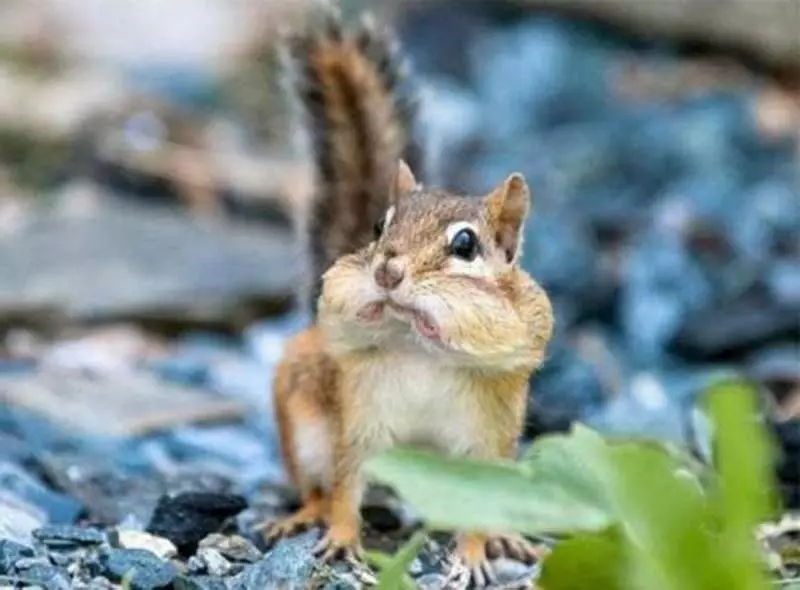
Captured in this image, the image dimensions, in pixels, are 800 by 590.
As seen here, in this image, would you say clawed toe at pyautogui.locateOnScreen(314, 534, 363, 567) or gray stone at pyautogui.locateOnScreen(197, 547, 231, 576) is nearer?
gray stone at pyautogui.locateOnScreen(197, 547, 231, 576)

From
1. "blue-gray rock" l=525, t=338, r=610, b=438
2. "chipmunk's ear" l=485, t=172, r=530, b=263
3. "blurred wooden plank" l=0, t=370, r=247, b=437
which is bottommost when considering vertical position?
"chipmunk's ear" l=485, t=172, r=530, b=263

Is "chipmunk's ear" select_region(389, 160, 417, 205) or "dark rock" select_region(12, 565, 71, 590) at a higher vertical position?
"chipmunk's ear" select_region(389, 160, 417, 205)

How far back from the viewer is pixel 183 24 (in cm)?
1039

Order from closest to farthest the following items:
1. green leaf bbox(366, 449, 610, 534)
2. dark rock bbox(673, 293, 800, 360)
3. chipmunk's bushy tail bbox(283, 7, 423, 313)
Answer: green leaf bbox(366, 449, 610, 534)
chipmunk's bushy tail bbox(283, 7, 423, 313)
dark rock bbox(673, 293, 800, 360)

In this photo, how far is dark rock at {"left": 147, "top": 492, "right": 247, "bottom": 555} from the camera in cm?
361

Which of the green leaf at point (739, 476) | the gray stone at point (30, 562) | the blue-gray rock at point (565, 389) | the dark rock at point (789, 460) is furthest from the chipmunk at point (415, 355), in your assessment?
the blue-gray rock at point (565, 389)

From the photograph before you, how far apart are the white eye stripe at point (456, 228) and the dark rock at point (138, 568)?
0.67m

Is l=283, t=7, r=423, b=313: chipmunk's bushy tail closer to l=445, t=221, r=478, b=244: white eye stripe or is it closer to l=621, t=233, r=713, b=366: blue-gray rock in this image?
l=445, t=221, r=478, b=244: white eye stripe

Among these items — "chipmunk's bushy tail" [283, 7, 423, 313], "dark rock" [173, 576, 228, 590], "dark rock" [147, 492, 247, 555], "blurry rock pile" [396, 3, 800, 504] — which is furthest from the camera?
"blurry rock pile" [396, 3, 800, 504]

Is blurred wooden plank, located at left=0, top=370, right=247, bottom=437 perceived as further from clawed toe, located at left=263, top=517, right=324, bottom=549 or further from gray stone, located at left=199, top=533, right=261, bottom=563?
gray stone, located at left=199, top=533, right=261, bottom=563

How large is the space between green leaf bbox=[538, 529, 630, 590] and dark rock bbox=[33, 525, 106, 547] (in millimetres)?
913

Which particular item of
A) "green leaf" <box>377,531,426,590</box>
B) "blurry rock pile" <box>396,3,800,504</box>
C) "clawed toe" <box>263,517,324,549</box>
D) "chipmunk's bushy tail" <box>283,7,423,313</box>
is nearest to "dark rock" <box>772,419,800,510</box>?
"blurry rock pile" <box>396,3,800,504</box>

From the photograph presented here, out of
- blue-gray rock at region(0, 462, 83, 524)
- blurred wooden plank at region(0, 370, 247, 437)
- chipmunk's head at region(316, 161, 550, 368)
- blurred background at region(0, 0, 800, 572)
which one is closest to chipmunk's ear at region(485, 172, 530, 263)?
chipmunk's head at region(316, 161, 550, 368)

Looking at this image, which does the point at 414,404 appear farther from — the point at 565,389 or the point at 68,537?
the point at 565,389
